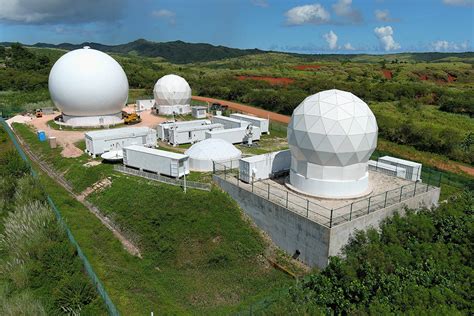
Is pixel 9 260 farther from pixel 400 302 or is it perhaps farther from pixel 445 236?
pixel 445 236

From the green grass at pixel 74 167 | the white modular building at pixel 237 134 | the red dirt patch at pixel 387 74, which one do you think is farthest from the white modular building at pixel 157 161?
the red dirt patch at pixel 387 74

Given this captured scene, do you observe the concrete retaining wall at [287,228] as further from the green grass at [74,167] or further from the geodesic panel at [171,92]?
the geodesic panel at [171,92]

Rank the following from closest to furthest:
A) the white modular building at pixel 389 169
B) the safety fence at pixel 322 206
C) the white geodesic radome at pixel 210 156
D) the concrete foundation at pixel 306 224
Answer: the concrete foundation at pixel 306 224
the safety fence at pixel 322 206
the white modular building at pixel 389 169
the white geodesic radome at pixel 210 156

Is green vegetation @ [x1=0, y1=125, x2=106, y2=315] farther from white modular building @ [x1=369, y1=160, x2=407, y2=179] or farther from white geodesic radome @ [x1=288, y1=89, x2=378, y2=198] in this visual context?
white modular building @ [x1=369, y1=160, x2=407, y2=179]

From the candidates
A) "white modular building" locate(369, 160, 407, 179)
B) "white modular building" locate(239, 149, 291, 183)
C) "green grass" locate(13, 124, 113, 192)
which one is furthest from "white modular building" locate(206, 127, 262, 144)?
"white modular building" locate(369, 160, 407, 179)

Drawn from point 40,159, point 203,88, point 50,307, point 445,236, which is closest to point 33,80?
point 203,88
